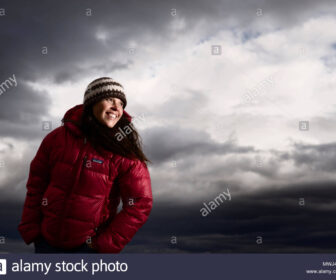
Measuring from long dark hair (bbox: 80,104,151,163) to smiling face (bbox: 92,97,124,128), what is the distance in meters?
0.09

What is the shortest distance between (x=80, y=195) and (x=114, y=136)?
36.3 inches

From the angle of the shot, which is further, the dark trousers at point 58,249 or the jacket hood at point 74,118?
the jacket hood at point 74,118

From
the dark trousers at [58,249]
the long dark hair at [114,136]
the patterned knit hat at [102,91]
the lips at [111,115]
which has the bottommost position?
the dark trousers at [58,249]

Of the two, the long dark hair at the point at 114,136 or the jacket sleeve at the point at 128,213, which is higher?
the long dark hair at the point at 114,136

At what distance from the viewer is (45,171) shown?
16.7 feet

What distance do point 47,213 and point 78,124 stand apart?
125 cm

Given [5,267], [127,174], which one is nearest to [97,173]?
[127,174]

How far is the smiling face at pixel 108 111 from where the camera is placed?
510 cm

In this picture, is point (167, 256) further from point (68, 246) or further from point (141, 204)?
point (68, 246)

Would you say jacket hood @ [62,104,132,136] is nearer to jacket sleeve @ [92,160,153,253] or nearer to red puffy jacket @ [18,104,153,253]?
red puffy jacket @ [18,104,153,253]

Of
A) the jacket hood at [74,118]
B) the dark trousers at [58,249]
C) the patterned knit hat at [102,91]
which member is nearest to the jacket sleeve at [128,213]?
the dark trousers at [58,249]

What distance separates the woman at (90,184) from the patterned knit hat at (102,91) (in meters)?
0.01

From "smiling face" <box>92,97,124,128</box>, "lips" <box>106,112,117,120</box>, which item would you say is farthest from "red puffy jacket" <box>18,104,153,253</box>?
"lips" <box>106,112,117,120</box>

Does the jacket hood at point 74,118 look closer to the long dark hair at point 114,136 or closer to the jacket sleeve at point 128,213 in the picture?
the long dark hair at point 114,136
